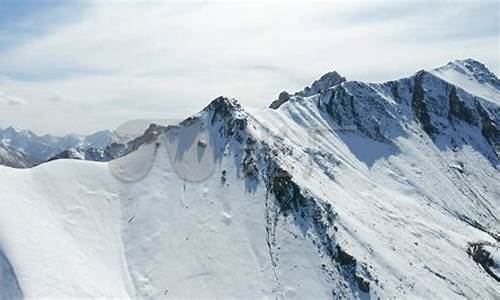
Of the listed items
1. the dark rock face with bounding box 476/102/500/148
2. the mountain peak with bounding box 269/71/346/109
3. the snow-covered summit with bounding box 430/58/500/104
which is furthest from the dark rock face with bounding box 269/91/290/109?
the dark rock face with bounding box 476/102/500/148

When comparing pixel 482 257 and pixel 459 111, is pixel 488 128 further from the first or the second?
pixel 482 257

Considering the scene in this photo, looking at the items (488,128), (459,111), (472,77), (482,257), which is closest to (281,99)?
(459,111)

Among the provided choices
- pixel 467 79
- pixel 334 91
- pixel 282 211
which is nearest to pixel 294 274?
pixel 282 211

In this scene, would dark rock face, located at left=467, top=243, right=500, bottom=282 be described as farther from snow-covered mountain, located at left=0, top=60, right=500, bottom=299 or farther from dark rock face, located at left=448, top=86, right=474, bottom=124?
dark rock face, located at left=448, top=86, right=474, bottom=124

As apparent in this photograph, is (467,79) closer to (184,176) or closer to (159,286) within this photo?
(184,176)

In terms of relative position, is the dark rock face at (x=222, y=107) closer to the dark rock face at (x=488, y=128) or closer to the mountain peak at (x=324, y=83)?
the mountain peak at (x=324, y=83)
